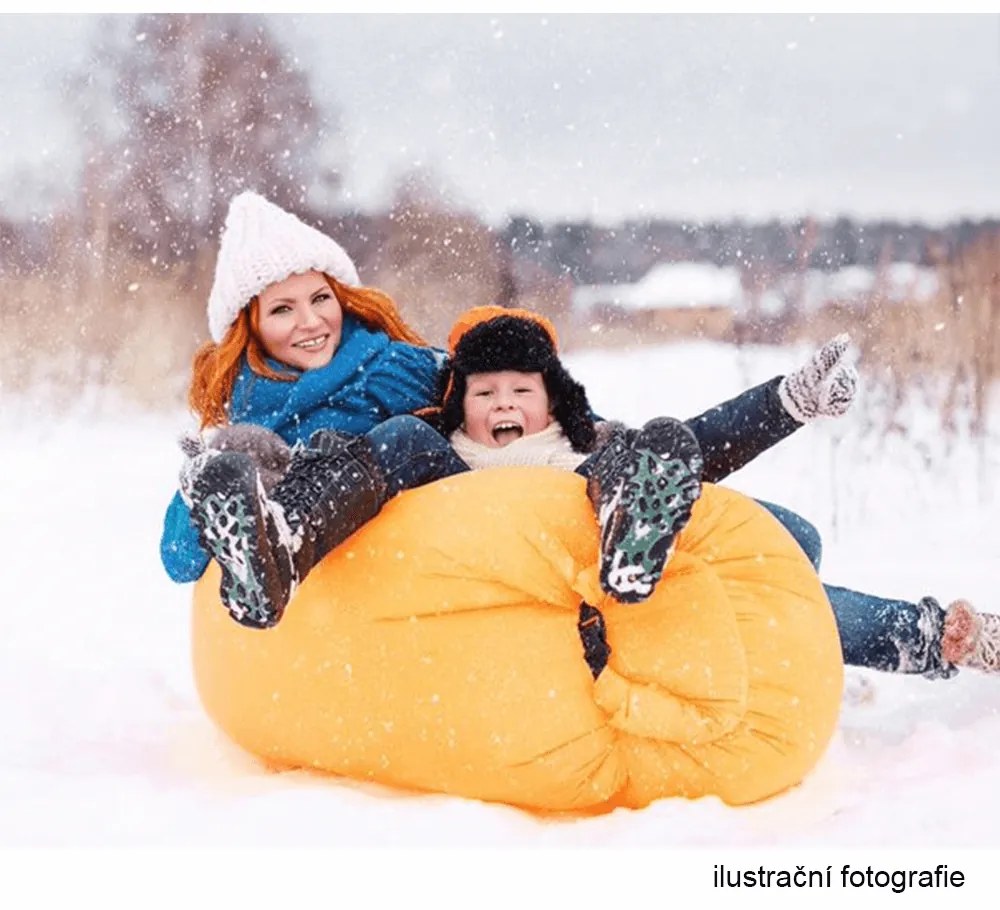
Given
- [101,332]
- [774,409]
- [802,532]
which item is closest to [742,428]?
[774,409]

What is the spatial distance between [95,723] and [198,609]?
0.38 m

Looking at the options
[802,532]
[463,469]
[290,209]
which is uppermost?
[290,209]

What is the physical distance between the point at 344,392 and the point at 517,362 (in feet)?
1.07

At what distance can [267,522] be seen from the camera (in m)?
1.47

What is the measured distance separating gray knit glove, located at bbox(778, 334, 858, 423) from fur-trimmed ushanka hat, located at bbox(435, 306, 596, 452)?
35cm

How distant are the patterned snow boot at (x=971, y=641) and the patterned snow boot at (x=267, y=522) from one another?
0.95 meters

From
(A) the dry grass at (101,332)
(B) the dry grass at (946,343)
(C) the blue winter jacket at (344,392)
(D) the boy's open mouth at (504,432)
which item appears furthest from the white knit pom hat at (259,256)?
(B) the dry grass at (946,343)

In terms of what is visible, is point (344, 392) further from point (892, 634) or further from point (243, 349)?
point (892, 634)

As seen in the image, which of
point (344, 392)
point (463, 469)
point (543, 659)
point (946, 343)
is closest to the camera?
point (543, 659)

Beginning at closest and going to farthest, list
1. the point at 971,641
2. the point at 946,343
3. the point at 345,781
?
the point at 345,781 < the point at 971,641 < the point at 946,343

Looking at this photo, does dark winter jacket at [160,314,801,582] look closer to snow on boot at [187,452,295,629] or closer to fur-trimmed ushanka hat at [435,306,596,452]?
fur-trimmed ushanka hat at [435,306,596,452]

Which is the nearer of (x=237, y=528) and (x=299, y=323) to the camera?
(x=237, y=528)

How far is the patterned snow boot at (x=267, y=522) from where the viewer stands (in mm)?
1437

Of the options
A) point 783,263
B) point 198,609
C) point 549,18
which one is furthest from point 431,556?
point 783,263
